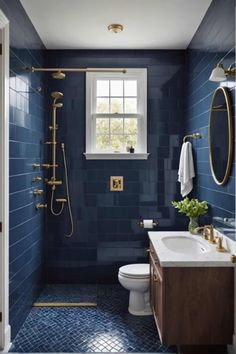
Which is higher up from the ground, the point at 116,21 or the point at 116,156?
the point at 116,21

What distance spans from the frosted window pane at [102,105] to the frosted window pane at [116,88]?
0.12 meters

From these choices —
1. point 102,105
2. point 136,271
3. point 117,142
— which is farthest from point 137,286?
point 102,105

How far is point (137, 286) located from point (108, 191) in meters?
1.21

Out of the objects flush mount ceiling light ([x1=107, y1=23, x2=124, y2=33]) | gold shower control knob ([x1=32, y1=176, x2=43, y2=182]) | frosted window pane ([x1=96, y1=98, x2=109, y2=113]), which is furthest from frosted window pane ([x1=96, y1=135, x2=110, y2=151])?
flush mount ceiling light ([x1=107, y1=23, x2=124, y2=33])

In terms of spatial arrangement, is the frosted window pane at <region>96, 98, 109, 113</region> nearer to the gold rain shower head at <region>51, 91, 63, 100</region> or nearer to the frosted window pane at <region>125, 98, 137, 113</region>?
the frosted window pane at <region>125, 98, 137, 113</region>

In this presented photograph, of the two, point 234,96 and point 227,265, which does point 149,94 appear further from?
point 227,265

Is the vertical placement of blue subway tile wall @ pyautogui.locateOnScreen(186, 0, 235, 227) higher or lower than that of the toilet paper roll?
higher

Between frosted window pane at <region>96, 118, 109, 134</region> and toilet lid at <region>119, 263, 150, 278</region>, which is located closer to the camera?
toilet lid at <region>119, 263, 150, 278</region>

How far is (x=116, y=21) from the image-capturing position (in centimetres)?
312

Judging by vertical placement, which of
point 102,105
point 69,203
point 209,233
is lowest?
point 209,233

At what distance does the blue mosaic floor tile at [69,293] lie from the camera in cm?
341

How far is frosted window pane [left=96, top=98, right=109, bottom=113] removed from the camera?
12.8 feet

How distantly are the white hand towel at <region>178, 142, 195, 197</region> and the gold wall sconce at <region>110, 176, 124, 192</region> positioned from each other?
26.7 inches

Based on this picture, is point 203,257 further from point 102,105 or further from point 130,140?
point 102,105
